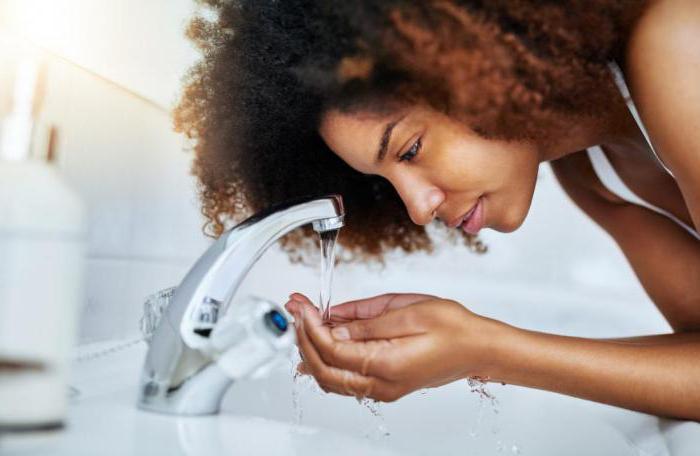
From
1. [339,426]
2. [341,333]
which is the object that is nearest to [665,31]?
[341,333]

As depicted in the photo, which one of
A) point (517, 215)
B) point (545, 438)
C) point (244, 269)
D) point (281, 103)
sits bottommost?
point (545, 438)

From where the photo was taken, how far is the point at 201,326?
564 millimetres

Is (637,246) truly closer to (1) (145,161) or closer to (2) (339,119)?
(2) (339,119)

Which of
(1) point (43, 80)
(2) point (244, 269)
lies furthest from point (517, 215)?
(1) point (43, 80)

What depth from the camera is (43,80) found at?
1.52 feet

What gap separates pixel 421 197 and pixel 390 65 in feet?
0.52

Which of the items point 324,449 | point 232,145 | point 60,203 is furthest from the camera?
point 232,145

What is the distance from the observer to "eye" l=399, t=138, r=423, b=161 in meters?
0.81

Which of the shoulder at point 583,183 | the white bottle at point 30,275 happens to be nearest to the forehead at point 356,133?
the white bottle at point 30,275

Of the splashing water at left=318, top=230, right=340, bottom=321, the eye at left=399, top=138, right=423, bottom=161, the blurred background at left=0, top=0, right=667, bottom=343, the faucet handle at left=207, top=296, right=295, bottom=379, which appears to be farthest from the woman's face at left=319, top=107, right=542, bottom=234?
the faucet handle at left=207, top=296, right=295, bottom=379

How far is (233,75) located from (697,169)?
0.51 metres

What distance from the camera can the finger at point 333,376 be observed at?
65 cm

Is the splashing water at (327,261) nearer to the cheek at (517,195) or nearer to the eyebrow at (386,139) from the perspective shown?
the eyebrow at (386,139)

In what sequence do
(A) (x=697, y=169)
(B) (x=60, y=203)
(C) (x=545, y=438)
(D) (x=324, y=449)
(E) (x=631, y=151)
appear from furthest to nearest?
(E) (x=631, y=151) < (C) (x=545, y=438) < (A) (x=697, y=169) < (D) (x=324, y=449) < (B) (x=60, y=203)
